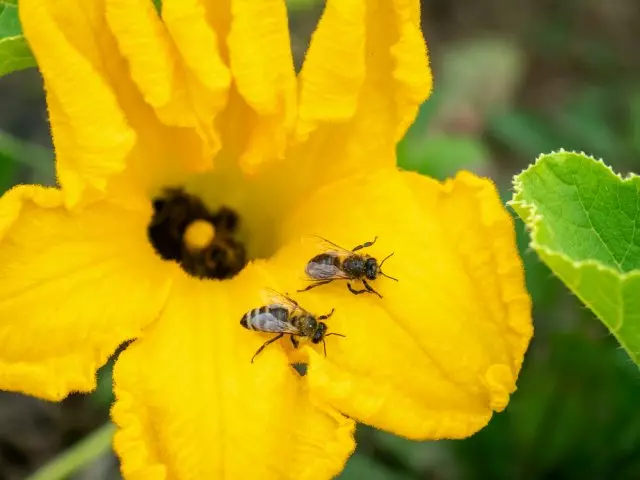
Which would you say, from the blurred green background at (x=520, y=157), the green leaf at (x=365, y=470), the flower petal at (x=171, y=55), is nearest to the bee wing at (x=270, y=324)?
the flower petal at (x=171, y=55)

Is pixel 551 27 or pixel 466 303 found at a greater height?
pixel 466 303

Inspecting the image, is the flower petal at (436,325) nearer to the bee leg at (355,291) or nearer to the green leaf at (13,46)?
the bee leg at (355,291)

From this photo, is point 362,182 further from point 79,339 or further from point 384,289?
point 79,339

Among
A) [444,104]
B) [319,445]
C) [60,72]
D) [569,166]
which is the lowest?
[444,104]

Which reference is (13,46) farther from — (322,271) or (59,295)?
(322,271)

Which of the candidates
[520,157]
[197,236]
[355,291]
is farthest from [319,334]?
[520,157]

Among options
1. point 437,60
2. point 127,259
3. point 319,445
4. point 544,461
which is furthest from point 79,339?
point 437,60

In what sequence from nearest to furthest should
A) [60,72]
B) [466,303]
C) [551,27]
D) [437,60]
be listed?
1. [60,72]
2. [466,303]
3. [437,60]
4. [551,27]
